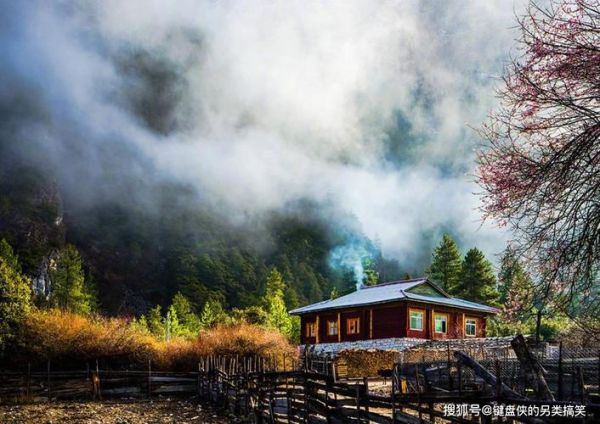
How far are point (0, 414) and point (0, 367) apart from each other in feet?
30.2

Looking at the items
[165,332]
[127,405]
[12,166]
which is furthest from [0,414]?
[12,166]

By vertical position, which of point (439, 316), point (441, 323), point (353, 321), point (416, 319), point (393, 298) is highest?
point (393, 298)

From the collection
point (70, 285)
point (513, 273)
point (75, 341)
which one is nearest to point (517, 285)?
point (513, 273)

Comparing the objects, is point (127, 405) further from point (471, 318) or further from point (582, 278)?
point (471, 318)

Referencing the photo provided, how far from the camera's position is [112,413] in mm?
21750

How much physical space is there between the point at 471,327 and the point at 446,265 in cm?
2676

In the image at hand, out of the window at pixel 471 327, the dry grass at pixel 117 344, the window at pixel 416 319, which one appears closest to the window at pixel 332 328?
the window at pixel 416 319

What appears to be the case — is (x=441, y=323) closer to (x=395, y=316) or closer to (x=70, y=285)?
(x=395, y=316)

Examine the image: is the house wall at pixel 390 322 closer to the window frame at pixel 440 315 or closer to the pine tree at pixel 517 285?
the window frame at pixel 440 315

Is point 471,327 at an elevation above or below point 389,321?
below

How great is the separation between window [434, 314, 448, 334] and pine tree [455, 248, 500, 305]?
79.9 ft

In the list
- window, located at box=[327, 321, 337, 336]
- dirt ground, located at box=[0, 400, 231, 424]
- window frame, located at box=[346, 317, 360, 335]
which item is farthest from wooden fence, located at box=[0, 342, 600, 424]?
window, located at box=[327, 321, 337, 336]

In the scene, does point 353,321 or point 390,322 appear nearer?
point 390,322

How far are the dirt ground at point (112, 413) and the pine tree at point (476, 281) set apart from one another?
159 ft
